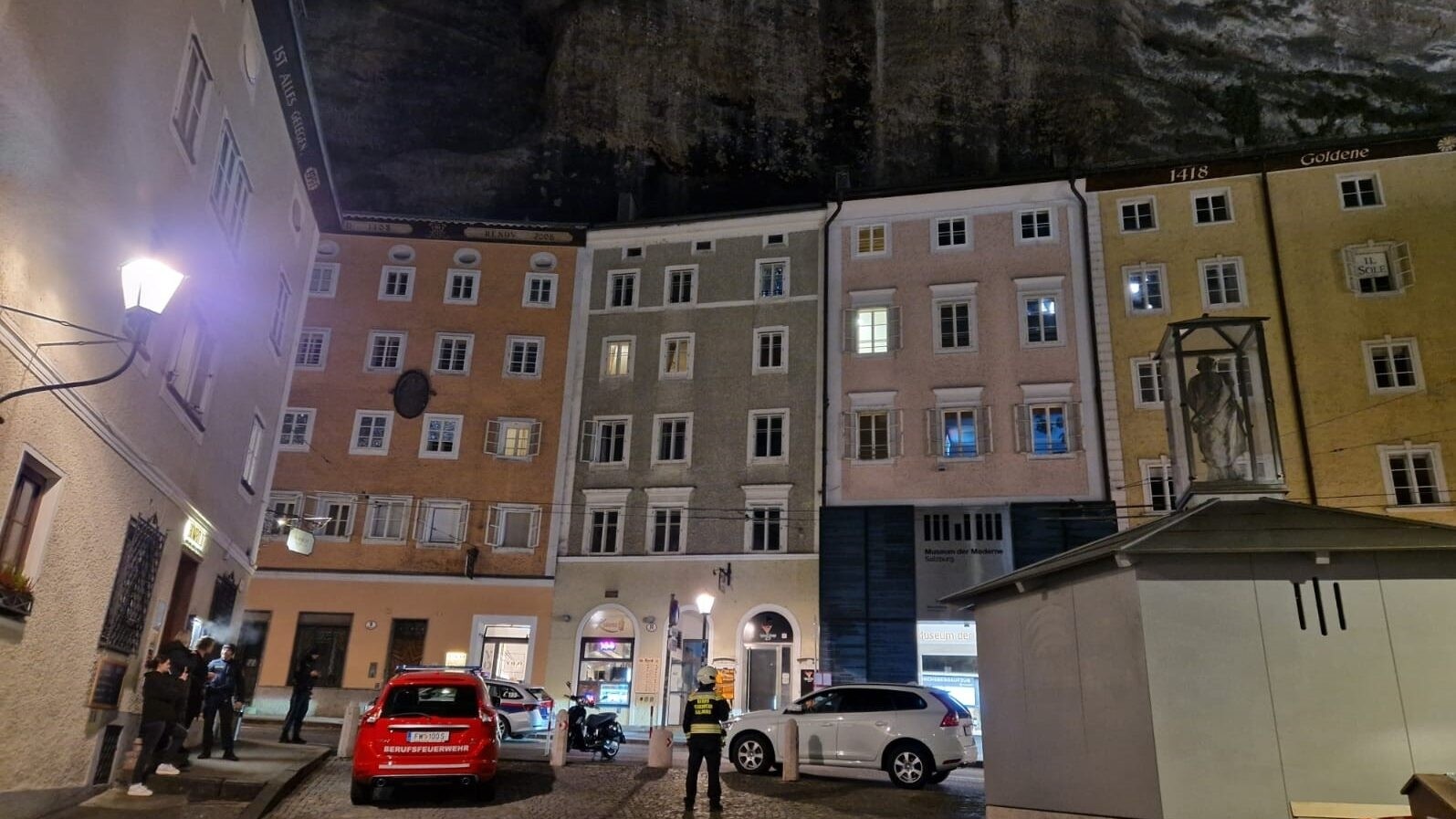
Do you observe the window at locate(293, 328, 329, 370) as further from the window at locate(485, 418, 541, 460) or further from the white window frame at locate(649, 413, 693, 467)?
the white window frame at locate(649, 413, 693, 467)

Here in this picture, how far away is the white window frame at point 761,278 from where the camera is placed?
33.1 meters

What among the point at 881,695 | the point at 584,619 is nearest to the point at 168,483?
the point at 881,695

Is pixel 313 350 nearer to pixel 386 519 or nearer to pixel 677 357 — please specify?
pixel 386 519

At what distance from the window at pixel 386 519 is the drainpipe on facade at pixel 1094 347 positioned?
2272 centimetres

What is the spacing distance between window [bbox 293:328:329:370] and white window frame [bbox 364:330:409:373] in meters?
1.51

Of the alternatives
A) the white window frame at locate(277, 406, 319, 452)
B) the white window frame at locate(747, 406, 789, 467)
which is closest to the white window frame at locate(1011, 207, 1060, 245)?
the white window frame at locate(747, 406, 789, 467)

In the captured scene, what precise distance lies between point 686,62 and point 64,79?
50.3m

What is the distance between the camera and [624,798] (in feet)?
42.8

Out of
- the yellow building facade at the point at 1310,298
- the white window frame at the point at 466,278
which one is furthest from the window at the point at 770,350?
the white window frame at the point at 466,278

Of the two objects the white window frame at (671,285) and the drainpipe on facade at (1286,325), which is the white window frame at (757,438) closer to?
the white window frame at (671,285)

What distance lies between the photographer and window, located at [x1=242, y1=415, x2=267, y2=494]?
1920 cm

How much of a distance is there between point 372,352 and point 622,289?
373 inches

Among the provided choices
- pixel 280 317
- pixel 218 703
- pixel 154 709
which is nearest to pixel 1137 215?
pixel 280 317

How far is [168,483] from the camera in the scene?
13453 mm
